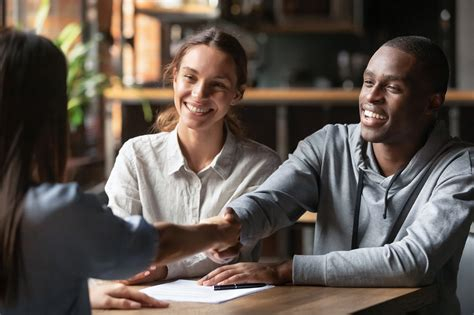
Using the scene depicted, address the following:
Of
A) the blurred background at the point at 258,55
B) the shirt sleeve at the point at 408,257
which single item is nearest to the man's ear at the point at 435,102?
the shirt sleeve at the point at 408,257

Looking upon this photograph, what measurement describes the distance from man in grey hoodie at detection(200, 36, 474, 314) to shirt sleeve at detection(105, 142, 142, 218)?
282 millimetres

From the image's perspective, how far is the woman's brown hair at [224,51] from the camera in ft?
7.77

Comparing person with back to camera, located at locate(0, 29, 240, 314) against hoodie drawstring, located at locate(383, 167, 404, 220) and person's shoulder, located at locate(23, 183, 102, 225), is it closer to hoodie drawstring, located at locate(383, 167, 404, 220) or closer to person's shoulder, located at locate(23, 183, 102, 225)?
person's shoulder, located at locate(23, 183, 102, 225)

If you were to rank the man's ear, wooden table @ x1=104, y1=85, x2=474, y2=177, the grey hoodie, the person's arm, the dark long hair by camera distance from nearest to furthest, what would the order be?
the dark long hair
the person's arm
the grey hoodie
the man's ear
wooden table @ x1=104, y1=85, x2=474, y2=177

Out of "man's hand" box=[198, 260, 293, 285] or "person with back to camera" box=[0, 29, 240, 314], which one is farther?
"man's hand" box=[198, 260, 293, 285]

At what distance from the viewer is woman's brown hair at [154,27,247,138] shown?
2.37m

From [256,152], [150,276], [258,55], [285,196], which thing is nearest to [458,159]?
[285,196]

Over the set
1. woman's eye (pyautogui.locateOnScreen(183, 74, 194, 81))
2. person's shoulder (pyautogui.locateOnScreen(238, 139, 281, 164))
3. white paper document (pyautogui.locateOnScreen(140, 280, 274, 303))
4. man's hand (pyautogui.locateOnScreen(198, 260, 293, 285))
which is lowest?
white paper document (pyautogui.locateOnScreen(140, 280, 274, 303))

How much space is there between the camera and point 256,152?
246 cm

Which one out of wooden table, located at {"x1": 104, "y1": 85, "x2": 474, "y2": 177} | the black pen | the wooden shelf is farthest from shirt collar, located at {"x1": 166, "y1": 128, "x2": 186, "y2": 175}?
the wooden shelf

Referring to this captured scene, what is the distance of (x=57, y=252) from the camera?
4.76 feet

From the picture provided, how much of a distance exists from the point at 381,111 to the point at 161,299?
0.69 m

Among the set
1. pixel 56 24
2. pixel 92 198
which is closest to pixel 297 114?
pixel 56 24

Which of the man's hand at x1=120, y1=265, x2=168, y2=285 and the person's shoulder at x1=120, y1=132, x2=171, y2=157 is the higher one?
the person's shoulder at x1=120, y1=132, x2=171, y2=157
